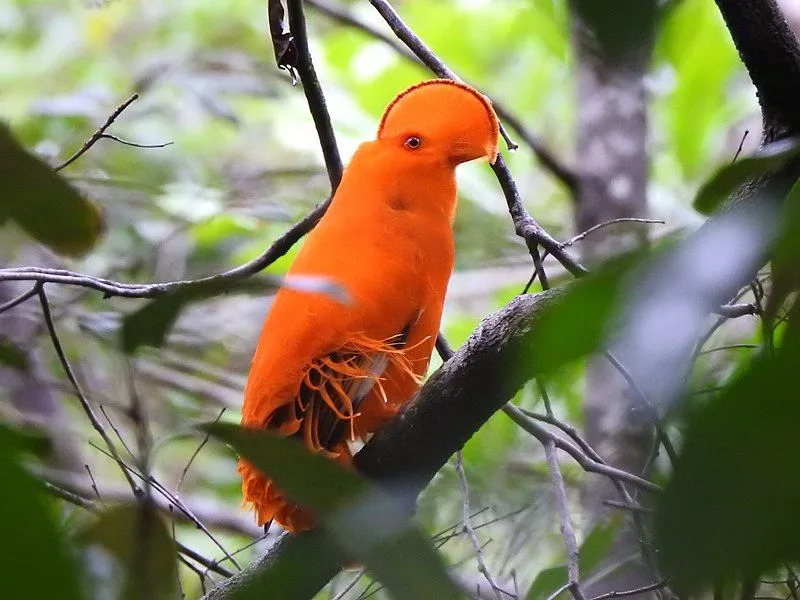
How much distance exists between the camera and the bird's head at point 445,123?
1510 mm

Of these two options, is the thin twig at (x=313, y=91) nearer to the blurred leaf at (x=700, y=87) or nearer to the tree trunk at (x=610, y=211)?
the tree trunk at (x=610, y=211)

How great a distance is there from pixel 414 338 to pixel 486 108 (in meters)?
0.38

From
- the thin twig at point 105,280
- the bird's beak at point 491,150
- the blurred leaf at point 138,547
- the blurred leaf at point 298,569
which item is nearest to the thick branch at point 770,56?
the bird's beak at point 491,150

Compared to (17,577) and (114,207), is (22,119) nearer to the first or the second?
(114,207)

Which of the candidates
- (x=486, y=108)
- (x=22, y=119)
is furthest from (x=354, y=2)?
(x=486, y=108)

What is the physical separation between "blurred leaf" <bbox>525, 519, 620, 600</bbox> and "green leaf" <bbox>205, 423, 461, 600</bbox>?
0.99 m

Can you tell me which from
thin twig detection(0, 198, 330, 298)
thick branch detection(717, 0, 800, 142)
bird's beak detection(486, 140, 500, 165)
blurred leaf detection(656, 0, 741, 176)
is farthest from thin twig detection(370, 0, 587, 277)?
blurred leaf detection(656, 0, 741, 176)

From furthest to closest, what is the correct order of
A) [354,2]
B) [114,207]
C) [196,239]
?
[354,2]
[196,239]
[114,207]

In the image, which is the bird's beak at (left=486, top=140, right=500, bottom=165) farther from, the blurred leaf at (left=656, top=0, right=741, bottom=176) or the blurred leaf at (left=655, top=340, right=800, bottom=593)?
the blurred leaf at (left=656, top=0, right=741, bottom=176)

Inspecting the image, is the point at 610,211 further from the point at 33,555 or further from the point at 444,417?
the point at 33,555

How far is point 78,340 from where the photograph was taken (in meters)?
2.71

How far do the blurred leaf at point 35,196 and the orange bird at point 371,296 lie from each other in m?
0.62

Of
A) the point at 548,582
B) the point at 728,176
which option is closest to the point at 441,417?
the point at 548,582

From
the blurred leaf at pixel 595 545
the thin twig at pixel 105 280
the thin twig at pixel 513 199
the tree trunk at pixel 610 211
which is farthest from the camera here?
the tree trunk at pixel 610 211
